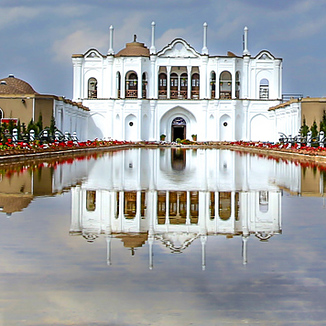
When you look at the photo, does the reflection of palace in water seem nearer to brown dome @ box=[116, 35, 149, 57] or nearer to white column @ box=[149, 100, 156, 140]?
white column @ box=[149, 100, 156, 140]

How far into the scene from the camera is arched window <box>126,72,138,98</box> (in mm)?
80875

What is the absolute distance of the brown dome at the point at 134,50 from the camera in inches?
3200

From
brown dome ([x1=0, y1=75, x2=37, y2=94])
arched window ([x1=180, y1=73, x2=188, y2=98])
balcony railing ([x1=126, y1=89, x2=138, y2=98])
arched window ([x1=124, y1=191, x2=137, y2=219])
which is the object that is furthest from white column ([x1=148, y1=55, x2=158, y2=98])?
arched window ([x1=124, y1=191, x2=137, y2=219])

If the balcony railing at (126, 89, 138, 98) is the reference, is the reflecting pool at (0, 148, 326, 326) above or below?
below

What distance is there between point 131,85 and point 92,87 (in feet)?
17.2

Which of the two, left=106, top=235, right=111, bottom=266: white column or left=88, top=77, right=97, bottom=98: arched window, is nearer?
left=106, top=235, right=111, bottom=266: white column

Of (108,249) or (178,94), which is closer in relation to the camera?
(108,249)

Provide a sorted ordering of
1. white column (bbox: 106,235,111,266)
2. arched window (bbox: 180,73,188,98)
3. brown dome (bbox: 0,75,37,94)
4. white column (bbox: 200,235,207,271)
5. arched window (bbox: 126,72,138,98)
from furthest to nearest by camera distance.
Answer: arched window (bbox: 180,73,188,98)
arched window (bbox: 126,72,138,98)
brown dome (bbox: 0,75,37,94)
white column (bbox: 106,235,111,266)
white column (bbox: 200,235,207,271)

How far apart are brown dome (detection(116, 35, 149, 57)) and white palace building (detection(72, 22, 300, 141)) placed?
0.81 ft

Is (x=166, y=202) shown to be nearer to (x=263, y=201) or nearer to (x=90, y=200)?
→ (x=90, y=200)

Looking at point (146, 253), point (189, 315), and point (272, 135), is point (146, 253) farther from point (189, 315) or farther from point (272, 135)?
point (272, 135)

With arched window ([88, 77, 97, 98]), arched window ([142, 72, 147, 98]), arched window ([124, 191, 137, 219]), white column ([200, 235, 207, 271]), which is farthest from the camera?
arched window ([88, 77, 97, 98])

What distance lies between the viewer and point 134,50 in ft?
274

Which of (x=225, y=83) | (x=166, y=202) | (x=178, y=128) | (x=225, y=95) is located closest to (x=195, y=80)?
(x=225, y=83)
